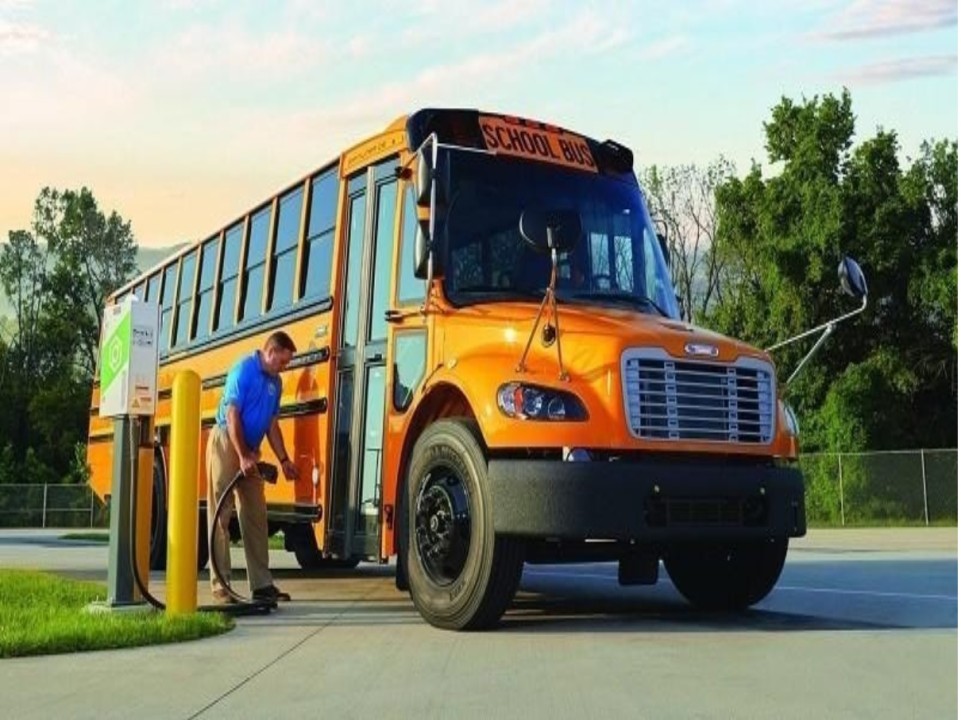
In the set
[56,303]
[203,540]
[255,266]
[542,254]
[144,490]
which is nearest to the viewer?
[542,254]

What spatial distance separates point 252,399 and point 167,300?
5.36m

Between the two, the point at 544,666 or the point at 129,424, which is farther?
the point at 129,424

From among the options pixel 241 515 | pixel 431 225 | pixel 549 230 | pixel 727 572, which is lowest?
pixel 727 572

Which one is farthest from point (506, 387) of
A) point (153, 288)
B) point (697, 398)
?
point (153, 288)

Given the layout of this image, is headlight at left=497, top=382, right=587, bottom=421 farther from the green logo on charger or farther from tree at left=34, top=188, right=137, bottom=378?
A: tree at left=34, top=188, right=137, bottom=378

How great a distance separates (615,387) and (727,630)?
1.77 metres

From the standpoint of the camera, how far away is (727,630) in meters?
7.68

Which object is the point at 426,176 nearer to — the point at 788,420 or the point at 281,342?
the point at 281,342

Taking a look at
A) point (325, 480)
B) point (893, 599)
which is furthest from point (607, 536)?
point (893, 599)

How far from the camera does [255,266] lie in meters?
11.4

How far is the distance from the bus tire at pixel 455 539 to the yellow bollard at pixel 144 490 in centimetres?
192

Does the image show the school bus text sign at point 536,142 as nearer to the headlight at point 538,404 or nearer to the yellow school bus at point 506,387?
the yellow school bus at point 506,387

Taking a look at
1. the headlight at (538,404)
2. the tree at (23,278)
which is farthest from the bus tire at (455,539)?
the tree at (23,278)

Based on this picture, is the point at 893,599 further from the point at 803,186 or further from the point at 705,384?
the point at 803,186
